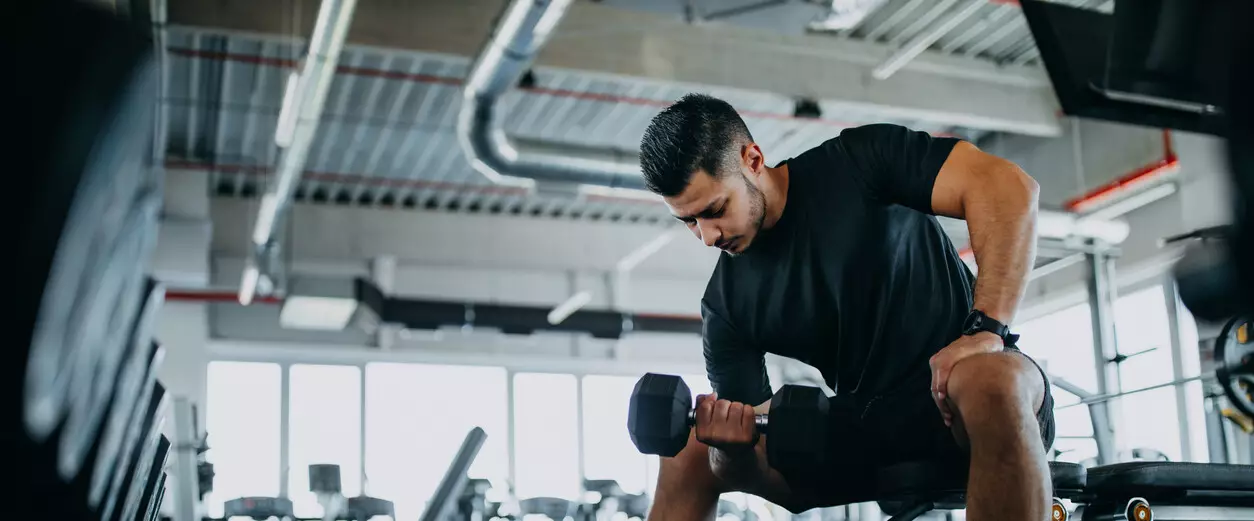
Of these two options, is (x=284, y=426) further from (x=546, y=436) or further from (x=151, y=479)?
(x=151, y=479)

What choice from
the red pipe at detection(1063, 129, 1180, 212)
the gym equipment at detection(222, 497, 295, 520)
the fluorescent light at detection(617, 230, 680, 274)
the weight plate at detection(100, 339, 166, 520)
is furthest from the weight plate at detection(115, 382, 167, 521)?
the fluorescent light at detection(617, 230, 680, 274)

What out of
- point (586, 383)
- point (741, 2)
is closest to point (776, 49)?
point (741, 2)

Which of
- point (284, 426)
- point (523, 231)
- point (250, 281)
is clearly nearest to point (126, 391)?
point (250, 281)

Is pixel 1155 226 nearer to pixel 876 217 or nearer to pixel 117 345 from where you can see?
pixel 876 217

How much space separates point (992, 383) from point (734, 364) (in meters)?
0.55

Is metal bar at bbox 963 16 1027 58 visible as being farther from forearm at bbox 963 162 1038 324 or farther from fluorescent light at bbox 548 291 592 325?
forearm at bbox 963 162 1038 324

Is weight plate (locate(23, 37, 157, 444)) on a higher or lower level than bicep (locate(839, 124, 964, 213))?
lower

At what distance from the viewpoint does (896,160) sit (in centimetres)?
170

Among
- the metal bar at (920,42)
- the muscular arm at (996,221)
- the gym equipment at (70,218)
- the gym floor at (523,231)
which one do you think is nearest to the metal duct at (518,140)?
the gym floor at (523,231)

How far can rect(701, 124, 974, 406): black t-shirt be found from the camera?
1698 mm

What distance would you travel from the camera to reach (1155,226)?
26.7 ft

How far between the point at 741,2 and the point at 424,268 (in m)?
5.99

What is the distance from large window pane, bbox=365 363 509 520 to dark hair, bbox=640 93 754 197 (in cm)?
865

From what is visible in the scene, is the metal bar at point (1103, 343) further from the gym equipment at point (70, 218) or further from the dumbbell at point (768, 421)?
the gym equipment at point (70, 218)
